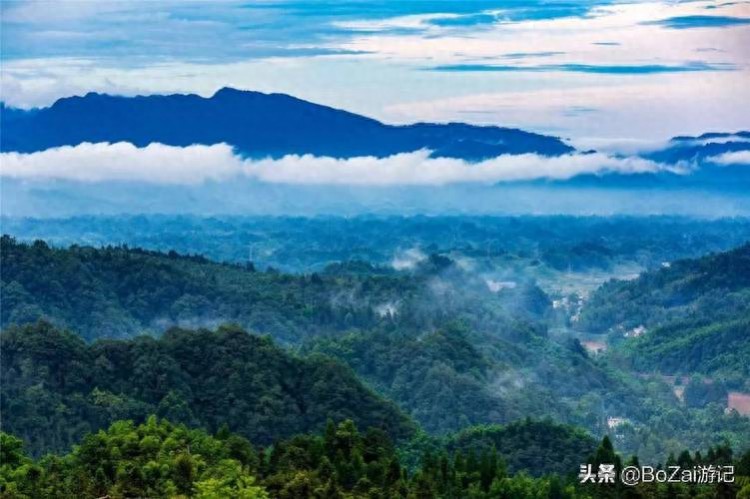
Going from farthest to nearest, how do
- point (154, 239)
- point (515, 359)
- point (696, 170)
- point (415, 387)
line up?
point (154, 239) → point (696, 170) → point (515, 359) → point (415, 387)

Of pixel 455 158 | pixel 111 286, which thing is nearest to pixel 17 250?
pixel 111 286

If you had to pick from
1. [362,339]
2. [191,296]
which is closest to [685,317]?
[362,339]

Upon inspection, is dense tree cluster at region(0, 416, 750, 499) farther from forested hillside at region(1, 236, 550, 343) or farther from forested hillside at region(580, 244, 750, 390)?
forested hillside at region(580, 244, 750, 390)

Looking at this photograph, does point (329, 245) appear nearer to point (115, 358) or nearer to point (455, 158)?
point (455, 158)

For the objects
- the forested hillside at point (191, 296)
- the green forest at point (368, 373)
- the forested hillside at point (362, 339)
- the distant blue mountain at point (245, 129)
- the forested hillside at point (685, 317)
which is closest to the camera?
the green forest at point (368, 373)

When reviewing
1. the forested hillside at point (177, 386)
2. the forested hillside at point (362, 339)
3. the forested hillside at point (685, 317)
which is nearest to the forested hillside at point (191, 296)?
the forested hillside at point (362, 339)

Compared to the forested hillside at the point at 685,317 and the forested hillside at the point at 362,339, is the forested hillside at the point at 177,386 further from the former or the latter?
the forested hillside at the point at 685,317

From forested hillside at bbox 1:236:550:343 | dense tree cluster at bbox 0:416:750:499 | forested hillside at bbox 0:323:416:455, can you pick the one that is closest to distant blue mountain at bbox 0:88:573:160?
forested hillside at bbox 1:236:550:343

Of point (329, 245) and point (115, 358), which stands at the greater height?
point (115, 358)
